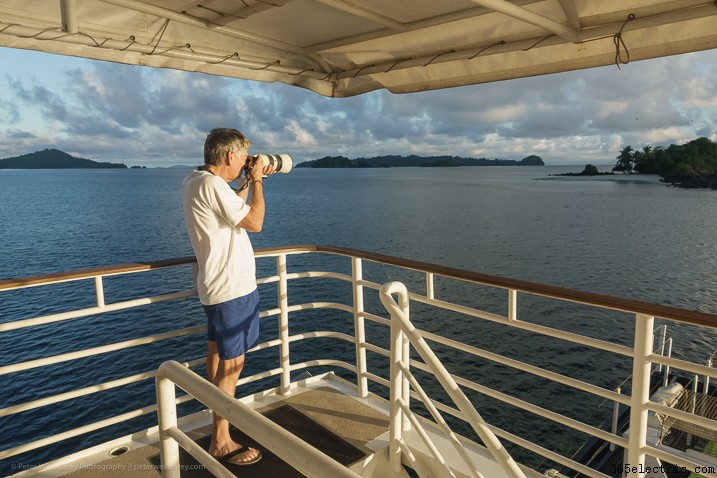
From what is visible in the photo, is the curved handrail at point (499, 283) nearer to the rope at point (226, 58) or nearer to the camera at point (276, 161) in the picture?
the camera at point (276, 161)

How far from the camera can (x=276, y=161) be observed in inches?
78.2

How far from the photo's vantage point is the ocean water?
9.65 meters

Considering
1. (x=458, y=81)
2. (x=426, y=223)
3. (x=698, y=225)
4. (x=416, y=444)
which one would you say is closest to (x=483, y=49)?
(x=458, y=81)

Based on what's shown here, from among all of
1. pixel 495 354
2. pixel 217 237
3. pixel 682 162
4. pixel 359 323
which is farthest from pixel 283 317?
pixel 682 162

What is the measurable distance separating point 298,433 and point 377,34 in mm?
1884

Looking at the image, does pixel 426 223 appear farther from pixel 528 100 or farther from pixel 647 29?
pixel 647 29

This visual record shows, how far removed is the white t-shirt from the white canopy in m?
0.61

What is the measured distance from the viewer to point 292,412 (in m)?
2.41

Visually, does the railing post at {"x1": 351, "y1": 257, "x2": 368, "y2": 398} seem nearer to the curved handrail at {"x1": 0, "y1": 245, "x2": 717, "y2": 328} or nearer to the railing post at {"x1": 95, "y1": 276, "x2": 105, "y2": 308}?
the curved handrail at {"x1": 0, "y1": 245, "x2": 717, "y2": 328}

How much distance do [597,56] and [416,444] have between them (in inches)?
70.6

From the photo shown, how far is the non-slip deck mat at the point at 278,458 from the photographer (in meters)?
1.90

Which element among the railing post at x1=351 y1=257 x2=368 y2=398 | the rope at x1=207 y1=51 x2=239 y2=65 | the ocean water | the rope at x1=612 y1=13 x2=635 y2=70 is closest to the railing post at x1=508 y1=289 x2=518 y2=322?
the railing post at x1=351 y1=257 x2=368 y2=398

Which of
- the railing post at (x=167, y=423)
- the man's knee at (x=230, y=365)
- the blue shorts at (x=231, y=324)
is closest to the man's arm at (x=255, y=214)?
the blue shorts at (x=231, y=324)

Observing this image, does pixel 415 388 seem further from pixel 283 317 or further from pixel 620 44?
pixel 620 44
